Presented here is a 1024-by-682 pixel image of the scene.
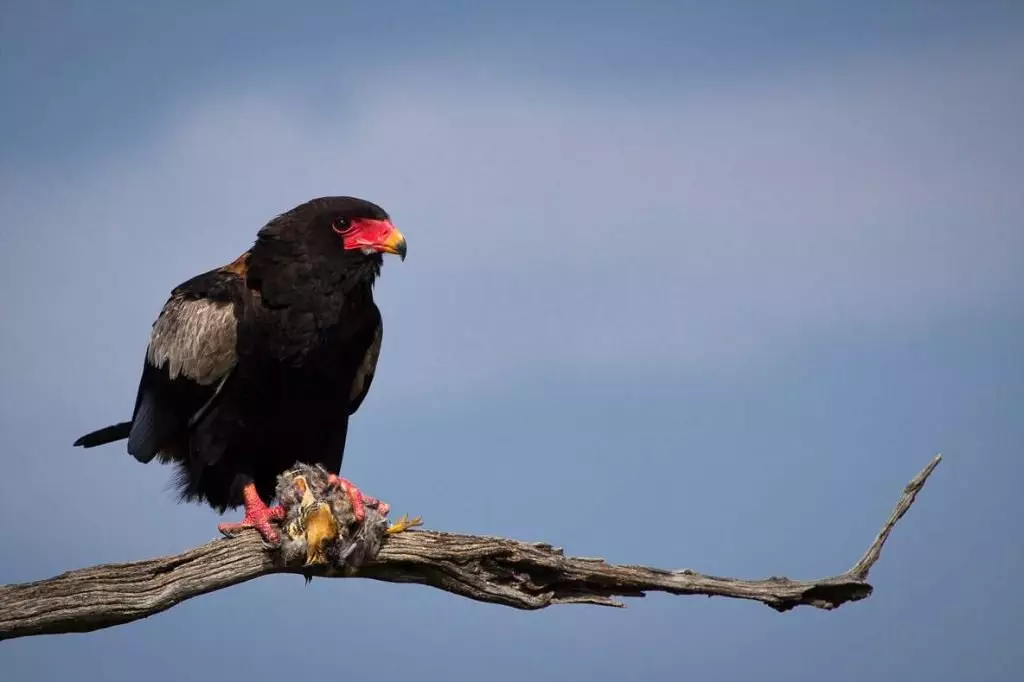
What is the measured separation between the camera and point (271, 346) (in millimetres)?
8141

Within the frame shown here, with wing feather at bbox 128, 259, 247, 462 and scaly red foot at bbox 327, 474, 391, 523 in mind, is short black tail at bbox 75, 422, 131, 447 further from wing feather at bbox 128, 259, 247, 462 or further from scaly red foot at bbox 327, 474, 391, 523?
scaly red foot at bbox 327, 474, 391, 523

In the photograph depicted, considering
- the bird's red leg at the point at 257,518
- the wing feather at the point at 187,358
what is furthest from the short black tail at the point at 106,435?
the bird's red leg at the point at 257,518

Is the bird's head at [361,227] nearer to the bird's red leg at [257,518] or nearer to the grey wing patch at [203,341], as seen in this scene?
the grey wing patch at [203,341]

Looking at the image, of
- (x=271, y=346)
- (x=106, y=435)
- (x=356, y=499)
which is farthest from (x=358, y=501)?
(x=106, y=435)

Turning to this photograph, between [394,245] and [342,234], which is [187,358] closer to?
[342,234]

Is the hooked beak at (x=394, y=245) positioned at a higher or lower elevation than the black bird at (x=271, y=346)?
higher

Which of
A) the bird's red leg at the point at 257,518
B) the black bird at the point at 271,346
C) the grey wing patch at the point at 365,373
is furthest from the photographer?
the grey wing patch at the point at 365,373

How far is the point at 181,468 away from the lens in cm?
883

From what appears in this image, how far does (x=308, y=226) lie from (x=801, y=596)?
12.6ft

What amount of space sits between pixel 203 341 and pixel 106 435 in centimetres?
183

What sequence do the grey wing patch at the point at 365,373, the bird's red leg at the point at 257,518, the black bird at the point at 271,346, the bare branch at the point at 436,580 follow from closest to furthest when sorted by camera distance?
the bare branch at the point at 436,580, the bird's red leg at the point at 257,518, the black bird at the point at 271,346, the grey wing patch at the point at 365,373

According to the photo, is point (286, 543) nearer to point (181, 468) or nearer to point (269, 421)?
point (269, 421)

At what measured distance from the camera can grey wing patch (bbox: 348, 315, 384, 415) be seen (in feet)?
29.6

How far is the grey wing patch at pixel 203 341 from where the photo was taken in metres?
8.19
